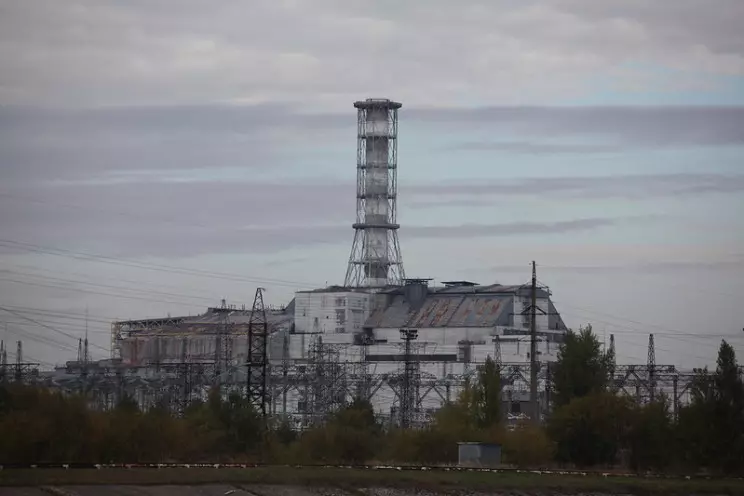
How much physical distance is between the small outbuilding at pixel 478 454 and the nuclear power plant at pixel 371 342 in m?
41.9

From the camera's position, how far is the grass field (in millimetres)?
36000

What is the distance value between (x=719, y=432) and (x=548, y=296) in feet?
193

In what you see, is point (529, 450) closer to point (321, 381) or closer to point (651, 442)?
point (651, 442)

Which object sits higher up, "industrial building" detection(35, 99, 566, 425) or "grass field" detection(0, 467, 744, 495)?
"industrial building" detection(35, 99, 566, 425)

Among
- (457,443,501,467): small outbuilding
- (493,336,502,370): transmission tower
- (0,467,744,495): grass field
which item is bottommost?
(0,467,744,495): grass field

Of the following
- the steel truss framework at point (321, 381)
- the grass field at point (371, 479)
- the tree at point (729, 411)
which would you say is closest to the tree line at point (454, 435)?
the tree at point (729, 411)

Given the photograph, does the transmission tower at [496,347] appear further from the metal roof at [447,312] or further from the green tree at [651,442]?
the green tree at [651,442]

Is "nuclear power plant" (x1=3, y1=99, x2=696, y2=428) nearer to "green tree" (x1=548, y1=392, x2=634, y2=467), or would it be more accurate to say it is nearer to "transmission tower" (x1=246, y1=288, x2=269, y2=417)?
"transmission tower" (x1=246, y1=288, x2=269, y2=417)

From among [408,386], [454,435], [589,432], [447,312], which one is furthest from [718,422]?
[447,312]

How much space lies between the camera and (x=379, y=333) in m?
108

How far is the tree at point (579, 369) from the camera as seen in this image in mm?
60844

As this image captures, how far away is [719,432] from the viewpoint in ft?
161

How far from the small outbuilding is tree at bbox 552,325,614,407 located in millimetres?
11560

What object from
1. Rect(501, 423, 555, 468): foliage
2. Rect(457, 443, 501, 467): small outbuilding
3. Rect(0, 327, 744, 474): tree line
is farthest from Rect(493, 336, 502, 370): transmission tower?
Rect(457, 443, 501, 467): small outbuilding
